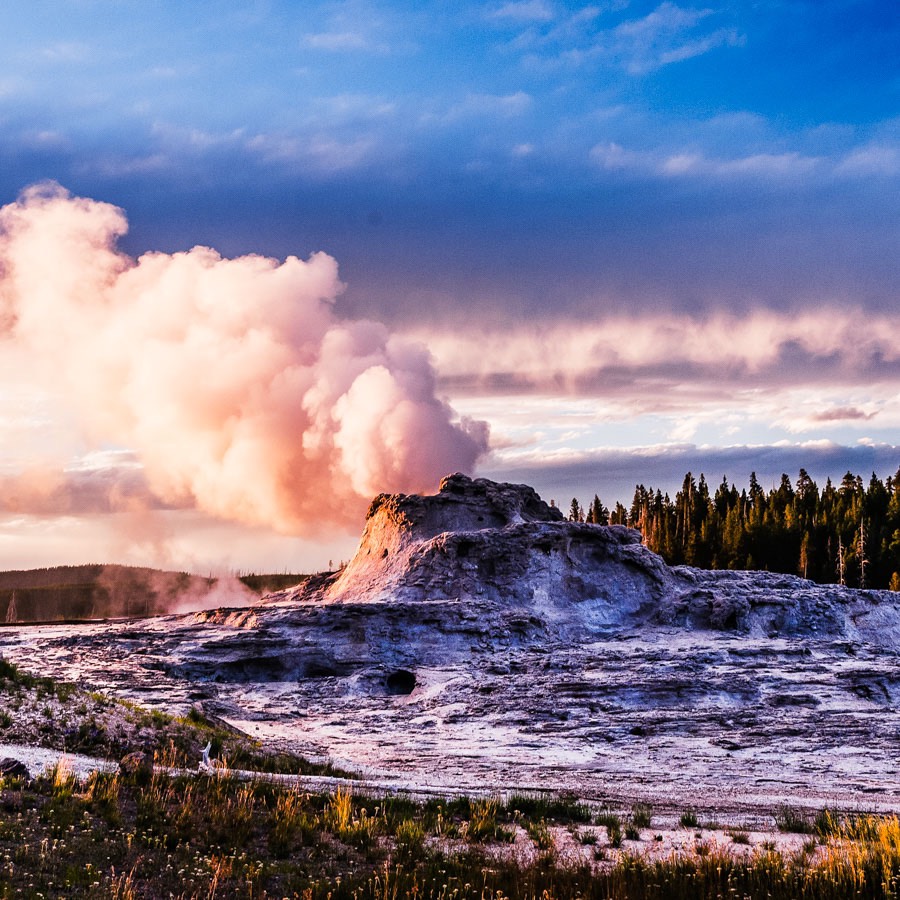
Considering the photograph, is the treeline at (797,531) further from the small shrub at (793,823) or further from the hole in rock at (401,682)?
the small shrub at (793,823)

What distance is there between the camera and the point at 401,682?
46.9 metres

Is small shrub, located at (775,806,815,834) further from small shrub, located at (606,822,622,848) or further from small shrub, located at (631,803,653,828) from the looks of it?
small shrub, located at (606,822,622,848)

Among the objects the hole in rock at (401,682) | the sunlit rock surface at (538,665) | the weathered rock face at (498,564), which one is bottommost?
the hole in rock at (401,682)

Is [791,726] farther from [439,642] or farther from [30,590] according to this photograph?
[30,590]

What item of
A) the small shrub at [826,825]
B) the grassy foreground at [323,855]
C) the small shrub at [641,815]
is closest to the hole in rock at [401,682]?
the small shrub at [641,815]

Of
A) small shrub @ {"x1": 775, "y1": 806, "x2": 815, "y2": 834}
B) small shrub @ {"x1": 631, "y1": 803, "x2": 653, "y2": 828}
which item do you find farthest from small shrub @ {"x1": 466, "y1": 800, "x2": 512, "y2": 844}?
small shrub @ {"x1": 775, "y1": 806, "x2": 815, "y2": 834}

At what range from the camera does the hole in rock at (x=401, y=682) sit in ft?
151

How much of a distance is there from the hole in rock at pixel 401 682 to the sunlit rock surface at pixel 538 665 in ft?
0.36

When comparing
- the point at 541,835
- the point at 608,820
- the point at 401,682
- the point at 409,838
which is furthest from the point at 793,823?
the point at 401,682

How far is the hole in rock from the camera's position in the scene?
1816 inches

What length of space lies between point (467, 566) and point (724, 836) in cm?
3968

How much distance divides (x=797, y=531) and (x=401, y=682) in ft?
235

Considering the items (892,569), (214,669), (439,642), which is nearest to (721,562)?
(892,569)

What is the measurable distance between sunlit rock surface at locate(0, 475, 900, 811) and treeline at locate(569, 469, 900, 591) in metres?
35.7
